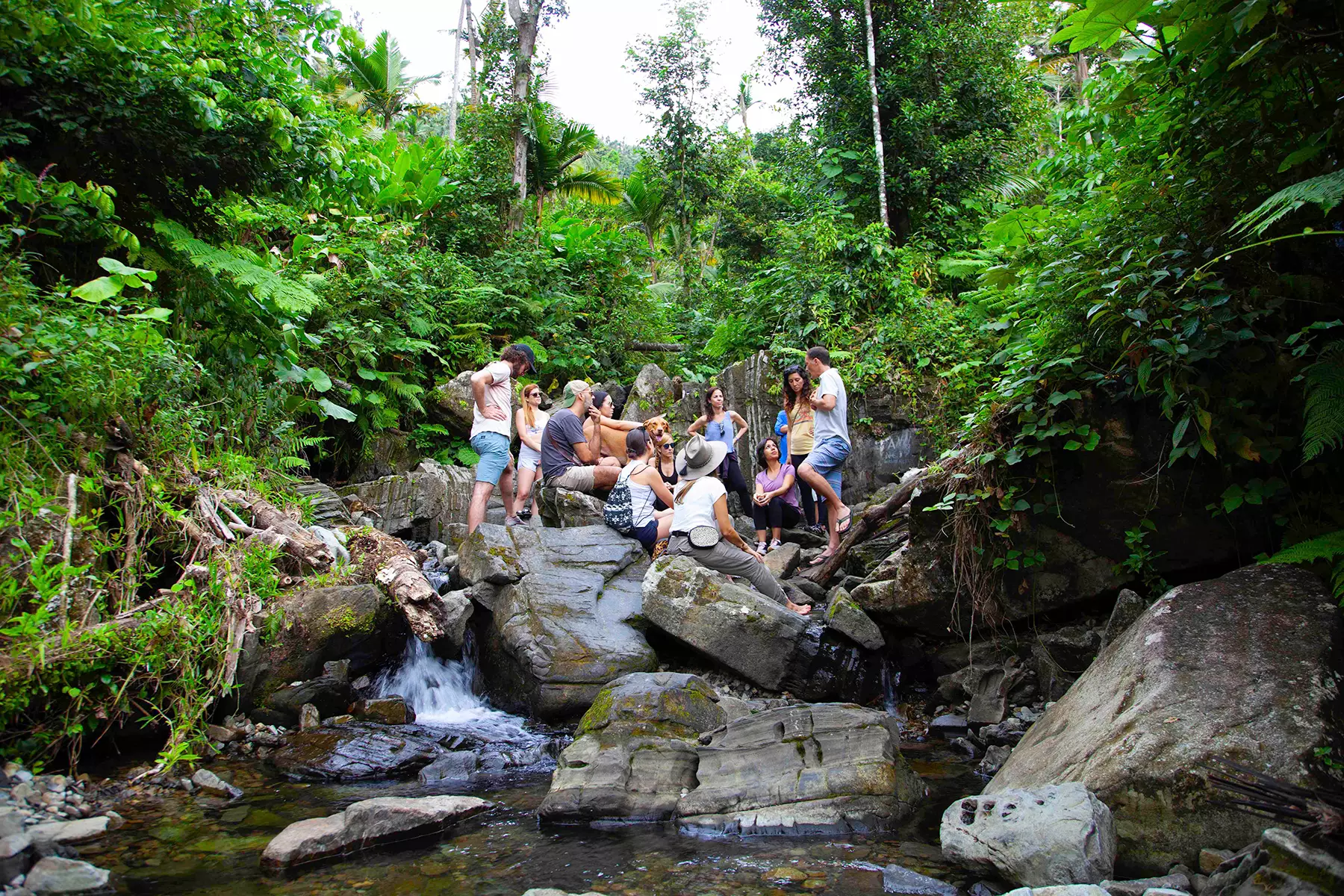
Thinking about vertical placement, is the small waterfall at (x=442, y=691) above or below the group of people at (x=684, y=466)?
below

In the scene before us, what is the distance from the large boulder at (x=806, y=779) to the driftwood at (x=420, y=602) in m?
3.05

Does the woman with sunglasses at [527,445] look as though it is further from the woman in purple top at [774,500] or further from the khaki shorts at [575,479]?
the woman in purple top at [774,500]

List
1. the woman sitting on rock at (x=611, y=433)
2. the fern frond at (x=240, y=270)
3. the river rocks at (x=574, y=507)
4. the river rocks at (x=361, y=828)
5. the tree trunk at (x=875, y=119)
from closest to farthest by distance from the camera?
the river rocks at (x=361, y=828) → the fern frond at (x=240, y=270) → the river rocks at (x=574, y=507) → the woman sitting on rock at (x=611, y=433) → the tree trunk at (x=875, y=119)

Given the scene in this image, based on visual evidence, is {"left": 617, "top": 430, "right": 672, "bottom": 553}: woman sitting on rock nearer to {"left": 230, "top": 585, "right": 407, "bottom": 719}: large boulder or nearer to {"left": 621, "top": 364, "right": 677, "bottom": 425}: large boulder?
{"left": 230, "top": 585, "right": 407, "bottom": 719}: large boulder

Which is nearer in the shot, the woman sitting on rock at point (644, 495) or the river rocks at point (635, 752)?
the river rocks at point (635, 752)

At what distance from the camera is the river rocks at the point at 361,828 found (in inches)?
155

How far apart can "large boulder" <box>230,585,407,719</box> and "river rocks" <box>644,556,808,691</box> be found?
2347mm

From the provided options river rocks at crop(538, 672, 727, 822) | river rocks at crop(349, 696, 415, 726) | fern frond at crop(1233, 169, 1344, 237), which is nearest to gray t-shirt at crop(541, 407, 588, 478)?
river rocks at crop(349, 696, 415, 726)

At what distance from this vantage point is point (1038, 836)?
338 cm

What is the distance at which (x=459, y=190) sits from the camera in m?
17.2

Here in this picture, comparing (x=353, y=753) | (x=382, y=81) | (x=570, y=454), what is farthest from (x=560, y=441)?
(x=382, y=81)

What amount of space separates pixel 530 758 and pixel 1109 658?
3898mm

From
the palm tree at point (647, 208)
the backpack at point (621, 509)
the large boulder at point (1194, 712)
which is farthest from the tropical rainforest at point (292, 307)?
the palm tree at point (647, 208)

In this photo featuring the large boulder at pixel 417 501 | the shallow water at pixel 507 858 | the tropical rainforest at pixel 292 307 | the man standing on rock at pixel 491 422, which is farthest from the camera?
the large boulder at pixel 417 501
